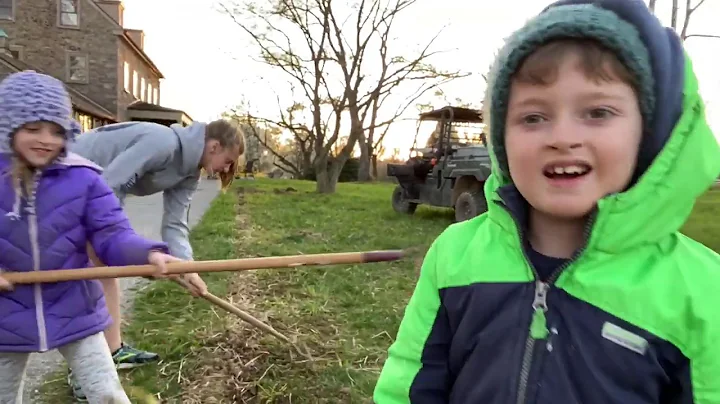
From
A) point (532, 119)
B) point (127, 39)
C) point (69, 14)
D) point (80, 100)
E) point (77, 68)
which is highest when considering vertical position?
point (69, 14)

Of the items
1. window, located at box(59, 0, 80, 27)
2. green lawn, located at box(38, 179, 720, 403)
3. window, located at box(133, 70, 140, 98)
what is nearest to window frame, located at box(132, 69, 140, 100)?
window, located at box(133, 70, 140, 98)

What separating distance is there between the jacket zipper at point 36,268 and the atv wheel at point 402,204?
11640mm

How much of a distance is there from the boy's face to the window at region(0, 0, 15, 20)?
117 feet

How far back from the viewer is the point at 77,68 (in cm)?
3356

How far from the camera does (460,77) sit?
80.7 feet

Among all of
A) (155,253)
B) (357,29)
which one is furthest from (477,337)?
(357,29)

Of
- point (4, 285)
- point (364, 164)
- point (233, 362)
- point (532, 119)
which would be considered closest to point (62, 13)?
point (364, 164)

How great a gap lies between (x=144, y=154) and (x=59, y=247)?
4.78ft

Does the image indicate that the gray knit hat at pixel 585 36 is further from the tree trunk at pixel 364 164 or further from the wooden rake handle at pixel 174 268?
the tree trunk at pixel 364 164

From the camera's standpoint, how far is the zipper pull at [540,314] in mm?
1454

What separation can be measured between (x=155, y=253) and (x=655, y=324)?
2117mm

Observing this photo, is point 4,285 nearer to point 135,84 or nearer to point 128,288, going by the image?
point 128,288

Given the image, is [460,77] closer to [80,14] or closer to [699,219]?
[699,219]

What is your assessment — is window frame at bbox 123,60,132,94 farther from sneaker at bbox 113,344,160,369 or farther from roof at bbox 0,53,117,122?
sneaker at bbox 113,344,160,369
